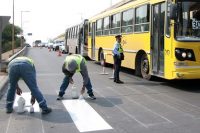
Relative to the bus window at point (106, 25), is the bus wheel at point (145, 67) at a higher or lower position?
lower

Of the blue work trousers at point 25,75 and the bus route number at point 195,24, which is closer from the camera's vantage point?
the blue work trousers at point 25,75

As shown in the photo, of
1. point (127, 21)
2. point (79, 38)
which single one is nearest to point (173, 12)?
point (127, 21)

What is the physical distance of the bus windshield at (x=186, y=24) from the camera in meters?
12.4

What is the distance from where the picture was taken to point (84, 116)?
914 centimetres

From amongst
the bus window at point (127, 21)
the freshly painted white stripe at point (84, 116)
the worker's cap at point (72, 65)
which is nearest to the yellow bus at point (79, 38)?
the bus window at point (127, 21)

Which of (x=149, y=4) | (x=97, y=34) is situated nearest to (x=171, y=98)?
(x=149, y=4)

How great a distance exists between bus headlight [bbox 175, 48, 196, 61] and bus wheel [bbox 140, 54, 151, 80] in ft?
8.74

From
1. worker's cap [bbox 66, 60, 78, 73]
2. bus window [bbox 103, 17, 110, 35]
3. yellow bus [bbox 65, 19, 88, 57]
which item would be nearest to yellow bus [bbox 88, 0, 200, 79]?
bus window [bbox 103, 17, 110, 35]

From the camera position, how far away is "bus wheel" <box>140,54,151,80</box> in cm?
1512

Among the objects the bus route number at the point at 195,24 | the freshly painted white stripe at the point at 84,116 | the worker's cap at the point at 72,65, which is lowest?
the freshly painted white stripe at the point at 84,116

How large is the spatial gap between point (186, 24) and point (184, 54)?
92cm

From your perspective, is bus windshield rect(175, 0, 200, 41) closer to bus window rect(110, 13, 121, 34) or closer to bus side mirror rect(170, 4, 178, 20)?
bus side mirror rect(170, 4, 178, 20)

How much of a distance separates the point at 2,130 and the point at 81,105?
2835mm

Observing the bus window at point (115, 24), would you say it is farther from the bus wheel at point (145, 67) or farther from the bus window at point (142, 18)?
the bus wheel at point (145, 67)
